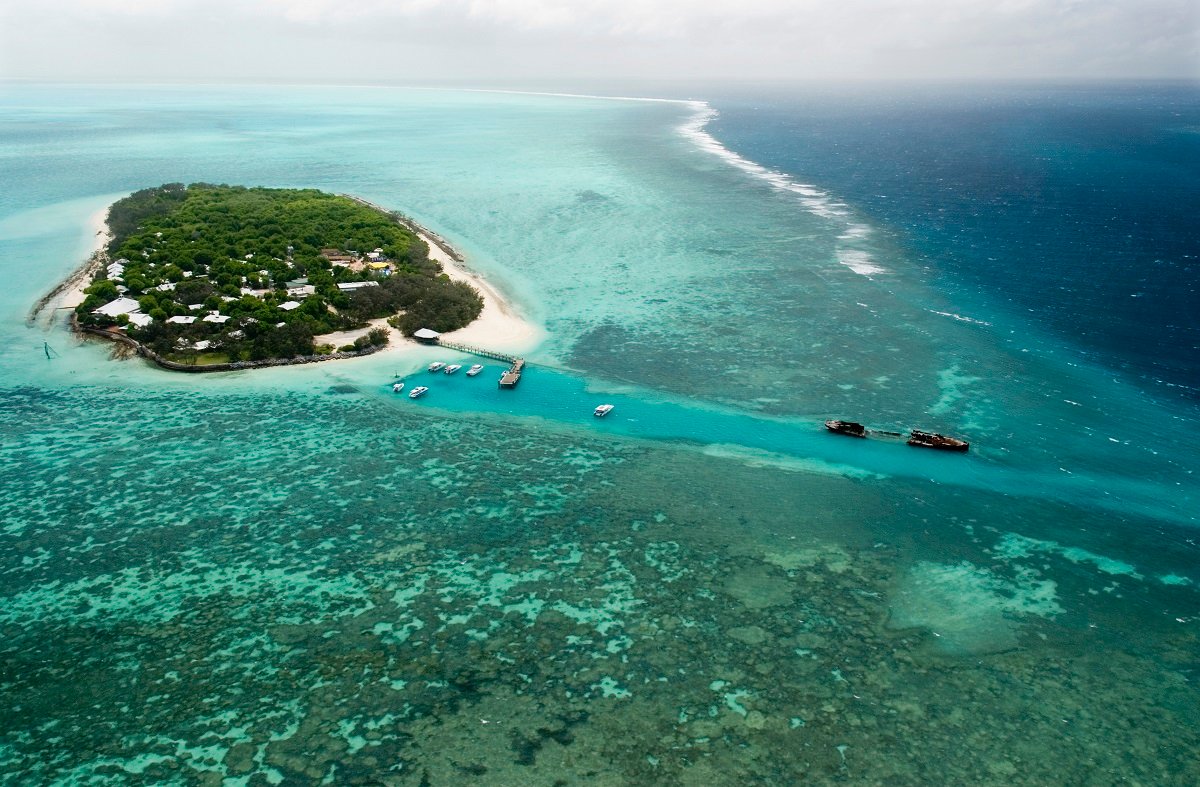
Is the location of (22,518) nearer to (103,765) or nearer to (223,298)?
(103,765)

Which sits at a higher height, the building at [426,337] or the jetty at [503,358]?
the building at [426,337]

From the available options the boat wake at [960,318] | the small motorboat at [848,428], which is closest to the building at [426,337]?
the small motorboat at [848,428]

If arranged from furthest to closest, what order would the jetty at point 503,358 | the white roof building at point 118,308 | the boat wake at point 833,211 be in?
the boat wake at point 833,211, the white roof building at point 118,308, the jetty at point 503,358

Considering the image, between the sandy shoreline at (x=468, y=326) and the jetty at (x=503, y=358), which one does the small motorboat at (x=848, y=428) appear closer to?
the jetty at (x=503, y=358)

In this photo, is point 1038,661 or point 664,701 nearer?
point 664,701

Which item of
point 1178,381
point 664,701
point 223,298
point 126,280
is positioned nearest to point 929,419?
point 1178,381

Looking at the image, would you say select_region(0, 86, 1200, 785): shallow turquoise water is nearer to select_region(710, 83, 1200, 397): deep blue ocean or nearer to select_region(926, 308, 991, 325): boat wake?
select_region(926, 308, 991, 325): boat wake
